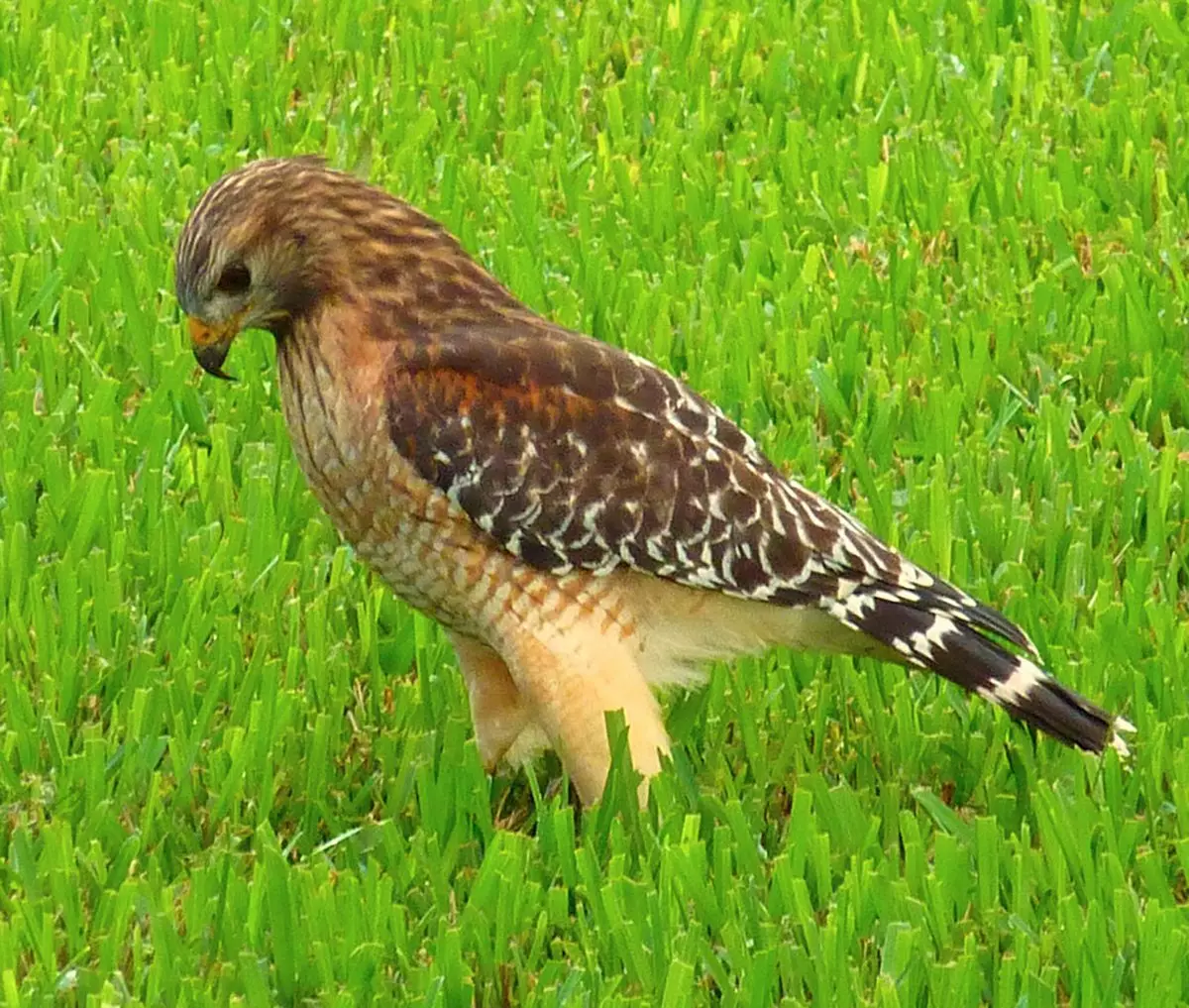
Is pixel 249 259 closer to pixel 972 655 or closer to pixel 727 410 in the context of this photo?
pixel 972 655

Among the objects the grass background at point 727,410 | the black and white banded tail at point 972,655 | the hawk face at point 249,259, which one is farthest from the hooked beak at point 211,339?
the black and white banded tail at point 972,655

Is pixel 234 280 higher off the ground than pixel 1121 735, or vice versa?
pixel 234 280

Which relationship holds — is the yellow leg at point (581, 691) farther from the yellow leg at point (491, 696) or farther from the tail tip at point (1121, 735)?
the tail tip at point (1121, 735)

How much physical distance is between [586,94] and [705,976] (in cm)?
Result: 437

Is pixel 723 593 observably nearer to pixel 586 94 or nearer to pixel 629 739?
pixel 629 739

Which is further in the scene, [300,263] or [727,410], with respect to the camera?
[727,410]

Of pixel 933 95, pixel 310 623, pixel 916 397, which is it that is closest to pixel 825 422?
pixel 916 397

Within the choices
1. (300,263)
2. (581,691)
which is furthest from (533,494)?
(300,263)

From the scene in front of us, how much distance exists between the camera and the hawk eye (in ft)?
15.3

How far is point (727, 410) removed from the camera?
6305mm

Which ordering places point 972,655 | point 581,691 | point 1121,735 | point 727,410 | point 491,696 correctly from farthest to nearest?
point 727,410
point 491,696
point 1121,735
point 972,655
point 581,691

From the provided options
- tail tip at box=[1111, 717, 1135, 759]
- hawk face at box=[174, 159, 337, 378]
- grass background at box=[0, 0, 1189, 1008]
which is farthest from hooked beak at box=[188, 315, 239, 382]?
tail tip at box=[1111, 717, 1135, 759]

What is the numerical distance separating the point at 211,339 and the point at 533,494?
0.64 metres

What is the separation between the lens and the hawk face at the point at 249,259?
15.3ft
